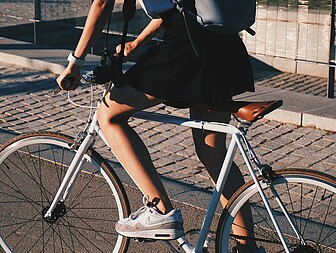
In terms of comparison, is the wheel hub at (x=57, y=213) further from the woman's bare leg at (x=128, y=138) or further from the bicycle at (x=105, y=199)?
the woman's bare leg at (x=128, y=138)

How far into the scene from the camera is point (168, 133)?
7492 mm

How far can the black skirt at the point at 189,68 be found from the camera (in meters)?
3.94

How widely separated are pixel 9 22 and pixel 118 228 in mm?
8653

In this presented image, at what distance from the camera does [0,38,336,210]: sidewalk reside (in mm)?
6574

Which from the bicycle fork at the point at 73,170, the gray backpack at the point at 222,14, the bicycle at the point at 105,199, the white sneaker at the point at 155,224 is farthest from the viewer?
the bicycle fork at the point at 73,170

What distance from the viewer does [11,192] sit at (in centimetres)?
516

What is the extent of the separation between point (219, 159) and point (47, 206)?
3.09 feet

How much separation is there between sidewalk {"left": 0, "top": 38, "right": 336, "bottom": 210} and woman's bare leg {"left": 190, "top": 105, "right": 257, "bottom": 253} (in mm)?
1604

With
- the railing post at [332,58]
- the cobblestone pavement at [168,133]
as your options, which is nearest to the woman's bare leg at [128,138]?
the cobblestone pavement at [168,133]

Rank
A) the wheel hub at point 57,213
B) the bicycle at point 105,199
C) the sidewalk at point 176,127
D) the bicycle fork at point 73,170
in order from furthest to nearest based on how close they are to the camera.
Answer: the sidewalk at point 176,127 → the wheel hub at point 57,213 → the bicycle fork at point 73,170 → the bicycle at point 105,199

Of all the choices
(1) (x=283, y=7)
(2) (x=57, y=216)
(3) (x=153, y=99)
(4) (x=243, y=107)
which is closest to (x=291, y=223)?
(4) (x=243, y=107)

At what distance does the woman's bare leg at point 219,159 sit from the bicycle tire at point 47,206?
504 millimetres

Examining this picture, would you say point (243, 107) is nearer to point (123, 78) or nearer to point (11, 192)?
point (123, 78)

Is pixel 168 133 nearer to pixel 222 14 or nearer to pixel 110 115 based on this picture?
pixel 110 115
